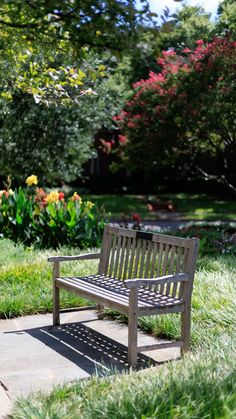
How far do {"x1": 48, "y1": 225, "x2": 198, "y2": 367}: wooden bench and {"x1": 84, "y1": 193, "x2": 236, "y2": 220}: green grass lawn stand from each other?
46.0ft

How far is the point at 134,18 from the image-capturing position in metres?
3.63

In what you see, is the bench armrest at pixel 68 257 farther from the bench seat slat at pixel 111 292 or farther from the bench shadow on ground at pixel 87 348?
the bench shadow on ground at pixel 87 348

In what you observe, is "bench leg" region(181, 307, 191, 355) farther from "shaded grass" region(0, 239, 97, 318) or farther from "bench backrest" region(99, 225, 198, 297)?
"shaded grass" region(0, 239, 97, 318)

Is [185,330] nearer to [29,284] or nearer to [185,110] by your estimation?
[29,284]

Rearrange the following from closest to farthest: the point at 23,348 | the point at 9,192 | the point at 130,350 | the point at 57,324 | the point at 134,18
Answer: the point at 134,18
the point at 130,350
the point at 23,348
the point at 57,324
the point at 9,192

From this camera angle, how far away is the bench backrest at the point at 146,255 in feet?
16.4

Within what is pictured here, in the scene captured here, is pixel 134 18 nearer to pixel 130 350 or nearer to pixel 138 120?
pixel 130 350

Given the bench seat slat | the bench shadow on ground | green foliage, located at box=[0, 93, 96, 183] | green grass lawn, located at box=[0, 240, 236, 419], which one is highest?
green foliage, located at box=[0, 93, 96, 183]

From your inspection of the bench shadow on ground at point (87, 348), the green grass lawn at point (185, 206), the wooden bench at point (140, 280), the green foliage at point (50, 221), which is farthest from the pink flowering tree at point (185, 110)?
the bench shadow on ground at point (87, 348)

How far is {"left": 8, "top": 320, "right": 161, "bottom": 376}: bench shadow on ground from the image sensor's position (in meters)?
4.69

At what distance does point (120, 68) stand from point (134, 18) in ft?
74.3

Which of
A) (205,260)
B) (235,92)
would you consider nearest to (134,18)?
(205,260)

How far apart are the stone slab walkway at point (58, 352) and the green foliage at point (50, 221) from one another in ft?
11.6

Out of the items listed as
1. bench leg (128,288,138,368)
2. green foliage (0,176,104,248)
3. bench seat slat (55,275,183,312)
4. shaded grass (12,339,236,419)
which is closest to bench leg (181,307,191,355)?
bench seat slat (55,275,183,312)
